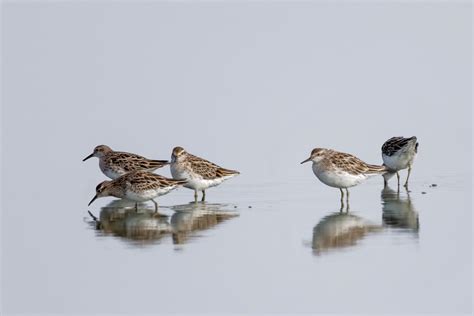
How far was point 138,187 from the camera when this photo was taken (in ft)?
67.5

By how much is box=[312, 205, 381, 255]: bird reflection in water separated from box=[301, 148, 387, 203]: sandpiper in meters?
1.29

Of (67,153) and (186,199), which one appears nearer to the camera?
(186,199)

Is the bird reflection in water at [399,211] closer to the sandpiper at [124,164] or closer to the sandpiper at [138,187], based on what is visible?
the sandpiper at [138,187]

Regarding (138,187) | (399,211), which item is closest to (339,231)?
(399,211)

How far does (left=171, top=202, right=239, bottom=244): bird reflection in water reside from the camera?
18.2 metres

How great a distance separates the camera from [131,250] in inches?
664

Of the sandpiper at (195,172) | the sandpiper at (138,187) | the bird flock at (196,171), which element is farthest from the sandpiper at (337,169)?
the sandpiper at (138,187)

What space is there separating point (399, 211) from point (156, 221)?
4.89 metres

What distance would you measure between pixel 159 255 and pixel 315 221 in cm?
401

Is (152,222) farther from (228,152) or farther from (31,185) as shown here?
(228,152)

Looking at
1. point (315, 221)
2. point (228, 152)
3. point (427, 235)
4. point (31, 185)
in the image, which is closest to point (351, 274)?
point (427, 235)

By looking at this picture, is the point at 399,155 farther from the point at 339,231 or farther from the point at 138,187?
the point at 138,187

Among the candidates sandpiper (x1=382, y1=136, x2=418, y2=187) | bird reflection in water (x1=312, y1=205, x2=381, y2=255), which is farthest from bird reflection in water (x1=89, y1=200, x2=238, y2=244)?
sandpiper (x1=382, y1=136, x2=418, y2=187)

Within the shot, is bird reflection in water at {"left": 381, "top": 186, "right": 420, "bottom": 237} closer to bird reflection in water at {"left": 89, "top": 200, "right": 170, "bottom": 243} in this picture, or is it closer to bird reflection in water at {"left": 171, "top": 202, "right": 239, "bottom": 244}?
bird reflection in water at {"left": 171, "top": 202, "right": 239, "bottom": 244}
